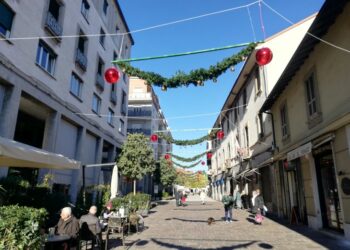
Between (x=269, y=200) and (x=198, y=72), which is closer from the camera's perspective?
(x=198, y=72)

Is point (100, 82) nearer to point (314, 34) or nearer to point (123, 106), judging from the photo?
point (123, 106)

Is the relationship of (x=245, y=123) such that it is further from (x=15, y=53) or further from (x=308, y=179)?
(x=15, y=53)

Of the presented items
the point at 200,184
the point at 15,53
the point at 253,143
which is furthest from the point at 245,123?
the point at 200,184

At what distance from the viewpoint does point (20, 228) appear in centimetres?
501

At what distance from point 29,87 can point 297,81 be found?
11799 mm

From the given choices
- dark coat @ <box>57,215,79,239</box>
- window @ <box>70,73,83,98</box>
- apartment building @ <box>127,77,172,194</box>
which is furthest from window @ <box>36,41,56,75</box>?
apartment building @ <box>127,77,172,194</box>

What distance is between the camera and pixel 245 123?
22.5 meters

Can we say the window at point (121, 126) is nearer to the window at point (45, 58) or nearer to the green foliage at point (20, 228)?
the window at point (45, 58)

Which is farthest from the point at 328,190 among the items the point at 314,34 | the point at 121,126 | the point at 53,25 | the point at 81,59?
the point at 121,126

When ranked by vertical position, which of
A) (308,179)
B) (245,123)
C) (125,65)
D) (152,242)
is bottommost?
(152,242)

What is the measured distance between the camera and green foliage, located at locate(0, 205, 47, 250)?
4.75 metres

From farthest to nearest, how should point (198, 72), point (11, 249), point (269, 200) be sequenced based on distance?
point (269, 200)
point (198, 72)
point (11, 249)

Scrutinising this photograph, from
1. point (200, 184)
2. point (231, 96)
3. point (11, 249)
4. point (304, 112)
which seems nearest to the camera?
point (11, 249)

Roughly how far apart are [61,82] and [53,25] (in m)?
3.07
